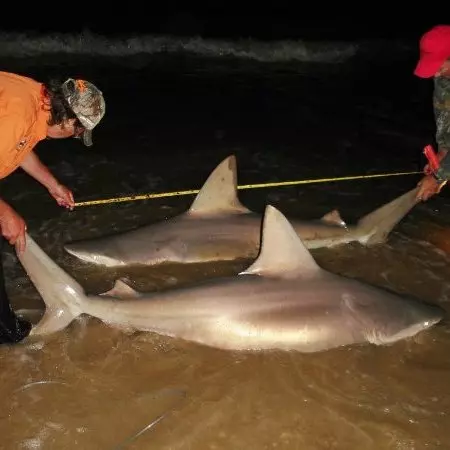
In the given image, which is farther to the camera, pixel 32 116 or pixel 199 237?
pixel 199 237

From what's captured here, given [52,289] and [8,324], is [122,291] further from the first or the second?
[8,324]

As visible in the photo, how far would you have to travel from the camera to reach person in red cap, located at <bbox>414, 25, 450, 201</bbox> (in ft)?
15.8

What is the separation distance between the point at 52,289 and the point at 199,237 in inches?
75.8

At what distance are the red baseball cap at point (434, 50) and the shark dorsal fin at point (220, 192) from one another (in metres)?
2.07

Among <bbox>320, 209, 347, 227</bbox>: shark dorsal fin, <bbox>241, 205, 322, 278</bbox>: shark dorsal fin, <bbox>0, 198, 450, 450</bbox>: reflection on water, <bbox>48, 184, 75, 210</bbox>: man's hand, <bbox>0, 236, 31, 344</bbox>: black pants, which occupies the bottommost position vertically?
<bbox>0, 198, 450, 450</bbox>: reflection on water

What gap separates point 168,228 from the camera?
5441 millimetres

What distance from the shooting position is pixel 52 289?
12.6ft

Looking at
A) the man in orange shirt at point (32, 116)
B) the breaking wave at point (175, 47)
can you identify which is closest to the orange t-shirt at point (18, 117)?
the man in orange shirt at point (32, 116)

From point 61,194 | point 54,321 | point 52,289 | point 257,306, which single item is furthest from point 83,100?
point 257,306

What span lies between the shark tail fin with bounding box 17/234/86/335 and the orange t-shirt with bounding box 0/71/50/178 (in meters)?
0.65

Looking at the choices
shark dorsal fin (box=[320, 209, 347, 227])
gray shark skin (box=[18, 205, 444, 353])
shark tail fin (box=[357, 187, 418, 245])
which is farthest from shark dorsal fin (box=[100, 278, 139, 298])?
shark tail fin (box=[357, 187, 418, 245])

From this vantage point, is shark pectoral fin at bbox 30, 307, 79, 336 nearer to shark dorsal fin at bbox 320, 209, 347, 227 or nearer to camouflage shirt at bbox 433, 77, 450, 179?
shark dorsal fin at bbox 320, 209, 347, 227

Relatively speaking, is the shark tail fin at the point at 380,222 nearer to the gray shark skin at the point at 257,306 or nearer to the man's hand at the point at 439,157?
the man's hand at the point at 439,157

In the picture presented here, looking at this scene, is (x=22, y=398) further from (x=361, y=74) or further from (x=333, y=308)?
(x=361, y=74)
